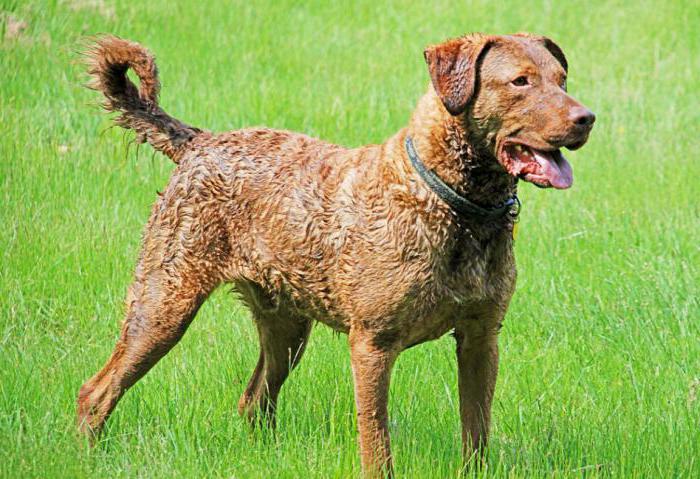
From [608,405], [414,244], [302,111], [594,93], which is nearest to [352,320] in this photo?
[414,244]

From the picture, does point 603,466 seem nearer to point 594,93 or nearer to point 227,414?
point 227,414

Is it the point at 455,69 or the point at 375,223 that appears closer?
the point at 455,69

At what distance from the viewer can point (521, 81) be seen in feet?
15.9

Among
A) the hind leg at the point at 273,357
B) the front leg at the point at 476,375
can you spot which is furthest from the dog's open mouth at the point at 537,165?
the hind leg at the point at 273,357

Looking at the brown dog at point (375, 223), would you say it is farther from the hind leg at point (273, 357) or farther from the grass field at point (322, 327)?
the grass field at point (322, 327)

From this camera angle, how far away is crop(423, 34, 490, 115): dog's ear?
4832 mm

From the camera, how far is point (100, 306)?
23.3ft

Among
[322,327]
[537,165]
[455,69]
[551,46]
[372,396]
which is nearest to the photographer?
[537,165]

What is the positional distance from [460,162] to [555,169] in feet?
1.38

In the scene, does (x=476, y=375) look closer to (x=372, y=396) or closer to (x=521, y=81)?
(x=372, y=396)

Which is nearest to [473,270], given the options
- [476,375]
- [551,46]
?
[476,375]

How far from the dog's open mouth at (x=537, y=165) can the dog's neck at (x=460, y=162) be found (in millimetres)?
114

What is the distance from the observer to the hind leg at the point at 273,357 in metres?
6.04

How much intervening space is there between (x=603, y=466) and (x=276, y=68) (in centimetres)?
683
